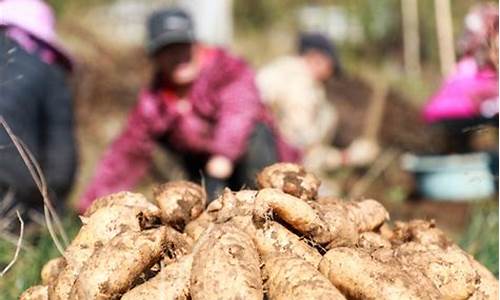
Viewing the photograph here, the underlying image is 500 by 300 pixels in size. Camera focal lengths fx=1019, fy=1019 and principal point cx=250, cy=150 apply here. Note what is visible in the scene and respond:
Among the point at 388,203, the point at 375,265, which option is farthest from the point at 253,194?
the point at 388,203

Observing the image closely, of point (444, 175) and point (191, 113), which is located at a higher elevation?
point (191, 113)

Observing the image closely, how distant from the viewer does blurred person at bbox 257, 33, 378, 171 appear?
279 inches

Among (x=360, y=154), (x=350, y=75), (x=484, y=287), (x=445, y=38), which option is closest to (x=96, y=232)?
(x=484, y=287)

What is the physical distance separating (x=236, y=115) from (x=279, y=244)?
7.57 feet

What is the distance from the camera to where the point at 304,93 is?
715 cm

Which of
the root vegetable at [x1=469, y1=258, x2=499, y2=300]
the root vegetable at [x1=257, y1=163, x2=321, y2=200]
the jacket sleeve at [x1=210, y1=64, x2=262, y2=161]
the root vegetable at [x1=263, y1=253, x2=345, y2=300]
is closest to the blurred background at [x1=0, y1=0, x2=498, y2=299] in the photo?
the jacket sleeve at [x1=210, y1=64, x2=262, y2=161]

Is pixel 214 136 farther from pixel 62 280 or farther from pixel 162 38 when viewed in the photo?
pixel 62 280

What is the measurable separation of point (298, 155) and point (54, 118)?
148 cm

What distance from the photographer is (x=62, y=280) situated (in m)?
2.26

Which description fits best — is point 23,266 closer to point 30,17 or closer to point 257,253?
point 257,253

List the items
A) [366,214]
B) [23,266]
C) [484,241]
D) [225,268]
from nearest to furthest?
[225,268] < [366,214] < [23,266] < [484,241]

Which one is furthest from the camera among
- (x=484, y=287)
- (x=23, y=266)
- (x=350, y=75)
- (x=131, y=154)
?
(x=350, y=75)

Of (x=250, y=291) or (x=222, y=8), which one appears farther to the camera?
(x=222, y=8)

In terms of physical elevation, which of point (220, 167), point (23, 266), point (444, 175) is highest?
point (23, 266)
